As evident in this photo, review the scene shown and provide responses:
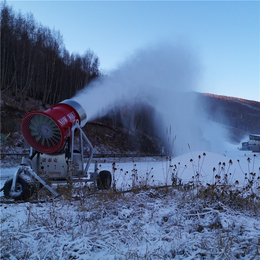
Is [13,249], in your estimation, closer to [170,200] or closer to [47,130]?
[170,200]

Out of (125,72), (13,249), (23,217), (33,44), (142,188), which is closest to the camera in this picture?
(13,249)

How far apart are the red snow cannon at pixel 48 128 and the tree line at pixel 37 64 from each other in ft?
86.1

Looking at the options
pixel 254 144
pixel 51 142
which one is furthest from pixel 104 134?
pixel 254 144

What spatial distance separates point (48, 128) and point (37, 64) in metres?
34.5

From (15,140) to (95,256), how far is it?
22.7 m

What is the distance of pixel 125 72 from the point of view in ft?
48.5

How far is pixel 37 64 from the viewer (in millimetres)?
36875

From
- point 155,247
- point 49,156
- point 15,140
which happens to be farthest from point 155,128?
point 155,247

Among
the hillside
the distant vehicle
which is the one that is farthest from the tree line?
the distant vehicle

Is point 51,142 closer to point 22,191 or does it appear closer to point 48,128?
point 48,128

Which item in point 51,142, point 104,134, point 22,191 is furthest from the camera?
point 104,134

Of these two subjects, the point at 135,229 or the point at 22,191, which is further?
the point at 22,191

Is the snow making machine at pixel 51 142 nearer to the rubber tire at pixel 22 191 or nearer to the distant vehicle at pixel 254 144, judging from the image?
the rubber tire at pixel 22 191

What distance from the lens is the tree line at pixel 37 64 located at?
33.3 meters
